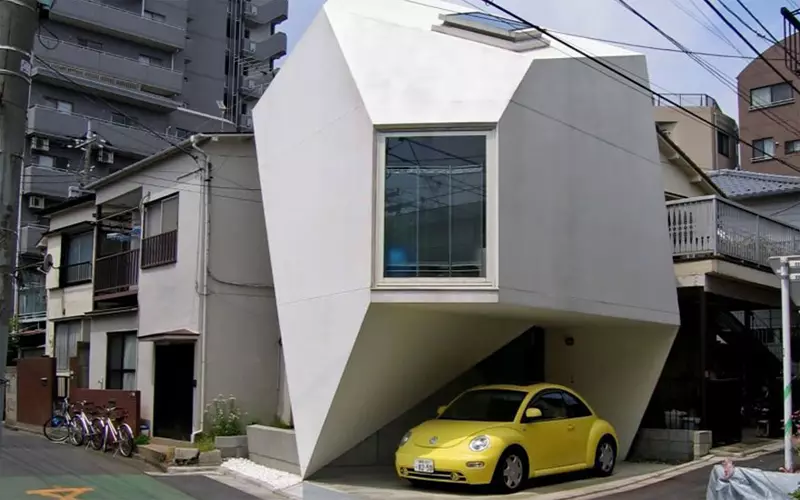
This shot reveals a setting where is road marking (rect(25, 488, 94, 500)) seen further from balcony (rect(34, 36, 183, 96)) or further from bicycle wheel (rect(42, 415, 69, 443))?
balcony (rect(34, 36, 183, 96))

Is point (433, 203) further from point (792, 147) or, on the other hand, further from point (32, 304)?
point (792, 147)

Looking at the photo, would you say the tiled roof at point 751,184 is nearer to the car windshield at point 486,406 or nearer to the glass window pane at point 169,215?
the car windshield at point 486,406

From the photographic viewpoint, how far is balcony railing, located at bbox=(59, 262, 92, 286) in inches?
874

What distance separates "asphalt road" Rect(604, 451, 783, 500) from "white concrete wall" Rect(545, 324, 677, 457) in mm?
1827

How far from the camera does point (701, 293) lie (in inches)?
579

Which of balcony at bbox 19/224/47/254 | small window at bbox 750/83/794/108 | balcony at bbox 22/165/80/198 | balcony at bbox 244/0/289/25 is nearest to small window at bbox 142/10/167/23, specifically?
balcony at bbox 22/165/80/198

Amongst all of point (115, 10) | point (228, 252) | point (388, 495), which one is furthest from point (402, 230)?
point (115, 10)

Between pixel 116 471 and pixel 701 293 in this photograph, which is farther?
pixel 701 293

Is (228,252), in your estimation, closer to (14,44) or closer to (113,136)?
(14,44)

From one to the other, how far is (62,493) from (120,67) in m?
36.3

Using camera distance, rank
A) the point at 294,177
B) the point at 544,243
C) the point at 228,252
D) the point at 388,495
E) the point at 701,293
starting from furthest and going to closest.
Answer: the point at 228,252 → the point at 701,293 → the point at 294,177 → the point at 544,243 → the point at 388,495

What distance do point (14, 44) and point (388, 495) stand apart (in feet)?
26.5

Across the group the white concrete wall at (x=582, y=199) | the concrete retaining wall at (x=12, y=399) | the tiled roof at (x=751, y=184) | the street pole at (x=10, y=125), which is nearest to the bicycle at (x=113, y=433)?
the concrete retaining wall at (x=12, y=399)

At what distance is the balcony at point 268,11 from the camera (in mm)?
57531
